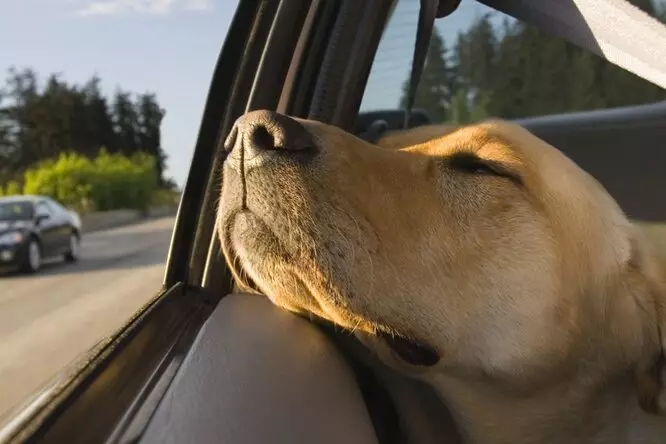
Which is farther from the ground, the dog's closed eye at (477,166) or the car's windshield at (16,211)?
the dog's closed eye at (477,166)

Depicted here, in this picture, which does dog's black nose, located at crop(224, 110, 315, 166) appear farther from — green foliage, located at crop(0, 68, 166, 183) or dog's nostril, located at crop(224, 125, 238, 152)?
green foliage, located at crop(0, 68, 166, 183)

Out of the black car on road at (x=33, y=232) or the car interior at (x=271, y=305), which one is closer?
the car interior at (x=271, y=305)

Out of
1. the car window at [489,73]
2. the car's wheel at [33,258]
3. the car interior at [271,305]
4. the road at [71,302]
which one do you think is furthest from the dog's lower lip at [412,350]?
the car window at [489,73]

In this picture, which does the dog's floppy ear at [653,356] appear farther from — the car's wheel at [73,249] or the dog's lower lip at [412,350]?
the car's wheel at [73,249]

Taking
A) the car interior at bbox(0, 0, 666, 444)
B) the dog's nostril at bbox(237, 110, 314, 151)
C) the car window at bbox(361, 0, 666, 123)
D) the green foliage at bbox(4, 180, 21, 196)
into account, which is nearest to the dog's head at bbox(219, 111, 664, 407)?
the dog's nostril at bbox(237, 110, 314, 151)

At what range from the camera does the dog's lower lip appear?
1.84m

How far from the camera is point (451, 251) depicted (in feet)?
6.25

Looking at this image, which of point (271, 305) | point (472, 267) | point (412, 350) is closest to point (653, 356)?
point (472, 267)

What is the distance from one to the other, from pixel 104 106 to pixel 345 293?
734mm

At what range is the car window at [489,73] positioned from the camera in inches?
117

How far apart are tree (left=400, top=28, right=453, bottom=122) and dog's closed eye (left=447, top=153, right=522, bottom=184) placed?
1171 mm

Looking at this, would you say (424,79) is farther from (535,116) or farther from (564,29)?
(564,29)

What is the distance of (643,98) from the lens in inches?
116

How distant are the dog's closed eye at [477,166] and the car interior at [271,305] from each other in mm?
373
